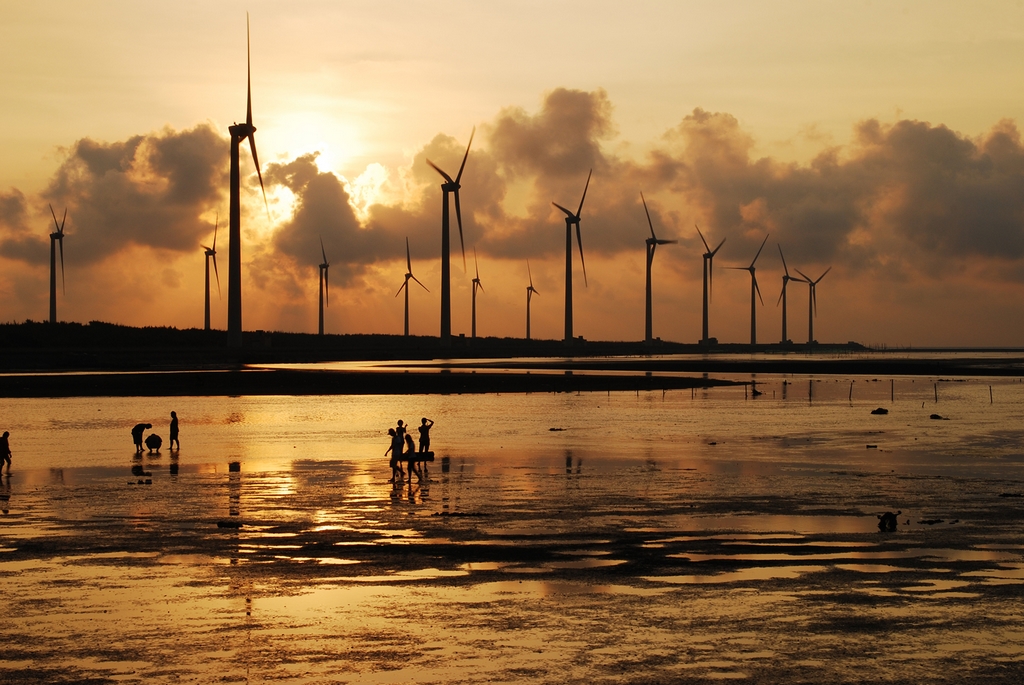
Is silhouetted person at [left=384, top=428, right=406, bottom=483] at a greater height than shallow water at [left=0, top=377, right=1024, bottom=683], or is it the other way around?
silhouetted person at [left=384, top=428, right=406, bottom=483]

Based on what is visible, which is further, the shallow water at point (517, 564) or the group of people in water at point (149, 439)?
the group of people in water at point (149, 439)

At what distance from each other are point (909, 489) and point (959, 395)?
60981 mm

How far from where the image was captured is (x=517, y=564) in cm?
2138

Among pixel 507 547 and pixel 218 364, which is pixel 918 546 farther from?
pixel 218 364

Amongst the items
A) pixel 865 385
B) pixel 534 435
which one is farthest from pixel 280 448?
pixel 865 385

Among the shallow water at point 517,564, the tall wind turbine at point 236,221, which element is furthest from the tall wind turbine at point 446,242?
the shallow water at point 517,564

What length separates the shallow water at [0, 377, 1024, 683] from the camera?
49.6 feet

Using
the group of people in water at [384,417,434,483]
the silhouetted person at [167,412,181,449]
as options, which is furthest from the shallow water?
the silhouetted person at [167,412,181,449]

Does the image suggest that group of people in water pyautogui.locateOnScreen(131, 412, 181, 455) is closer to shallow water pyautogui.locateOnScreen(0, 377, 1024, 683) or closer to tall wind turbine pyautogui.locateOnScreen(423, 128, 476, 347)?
shallow water pyautogui.locateOnScreen(0, 377, 1024, 683)

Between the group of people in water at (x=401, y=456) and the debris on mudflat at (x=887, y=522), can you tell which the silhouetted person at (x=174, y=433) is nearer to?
the group of people in water at (x=401, y=456)

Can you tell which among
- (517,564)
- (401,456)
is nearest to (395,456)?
(401,456)

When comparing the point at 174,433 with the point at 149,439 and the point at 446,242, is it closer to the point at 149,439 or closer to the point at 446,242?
the point at 149,439

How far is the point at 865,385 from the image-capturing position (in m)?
107

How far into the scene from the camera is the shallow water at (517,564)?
15.1 m
